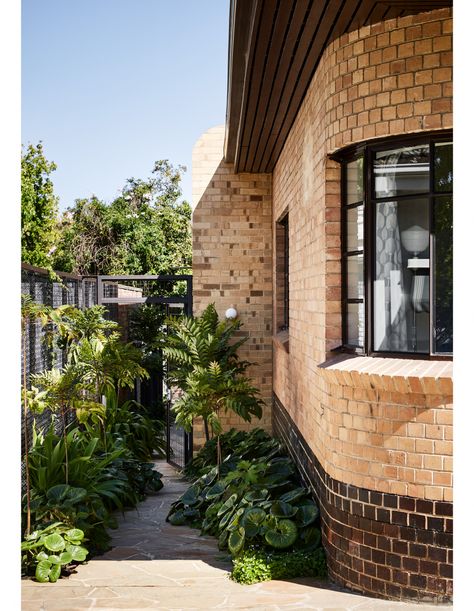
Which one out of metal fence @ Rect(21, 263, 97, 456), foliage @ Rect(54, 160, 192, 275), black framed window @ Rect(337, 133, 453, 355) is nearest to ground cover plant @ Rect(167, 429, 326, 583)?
black framed window @ Rect(337, 133, 453, 355)

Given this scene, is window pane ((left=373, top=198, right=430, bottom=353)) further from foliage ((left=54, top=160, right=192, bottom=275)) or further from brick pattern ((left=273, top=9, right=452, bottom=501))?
foliage ((left=54, top=160, right=192, bottom=275))

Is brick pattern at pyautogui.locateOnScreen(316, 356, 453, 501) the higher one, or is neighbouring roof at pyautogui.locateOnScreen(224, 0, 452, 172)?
neighbouring roof at pyautogui.locateOnScreen(224, 0, 452, 172)

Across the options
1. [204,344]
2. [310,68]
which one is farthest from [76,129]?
[310,68]

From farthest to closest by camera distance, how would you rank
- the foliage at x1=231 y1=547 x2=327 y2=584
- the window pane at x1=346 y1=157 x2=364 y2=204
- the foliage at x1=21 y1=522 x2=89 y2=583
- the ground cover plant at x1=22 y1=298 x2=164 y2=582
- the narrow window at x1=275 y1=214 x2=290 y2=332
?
the narrow window at x1=275 y1=214 x2=290 y2=332 < the ground cover plant at x1=22 y1=298 x2=164 y2=582 < the foliage at x1=21 y1=522 x2=89 y2=583 < the foliage at x1=231 y1=547 x2=327 y2=584 < the window pane at x1=346 y1=157 x2=364 y2=204

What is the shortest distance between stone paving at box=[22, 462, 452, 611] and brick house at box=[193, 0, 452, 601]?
9.6 inches

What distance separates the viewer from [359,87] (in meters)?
4.79

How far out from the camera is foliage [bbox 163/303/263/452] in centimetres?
856

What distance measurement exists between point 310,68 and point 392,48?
51.6 inches

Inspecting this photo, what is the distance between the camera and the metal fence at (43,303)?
293 inches

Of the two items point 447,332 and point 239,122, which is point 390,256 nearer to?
point 447,332

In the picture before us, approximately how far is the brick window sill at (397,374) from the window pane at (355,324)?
258 millimetres

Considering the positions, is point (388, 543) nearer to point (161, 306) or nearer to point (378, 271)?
point (378, 271)

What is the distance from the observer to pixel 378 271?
476 cm

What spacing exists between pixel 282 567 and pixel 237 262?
600cm
